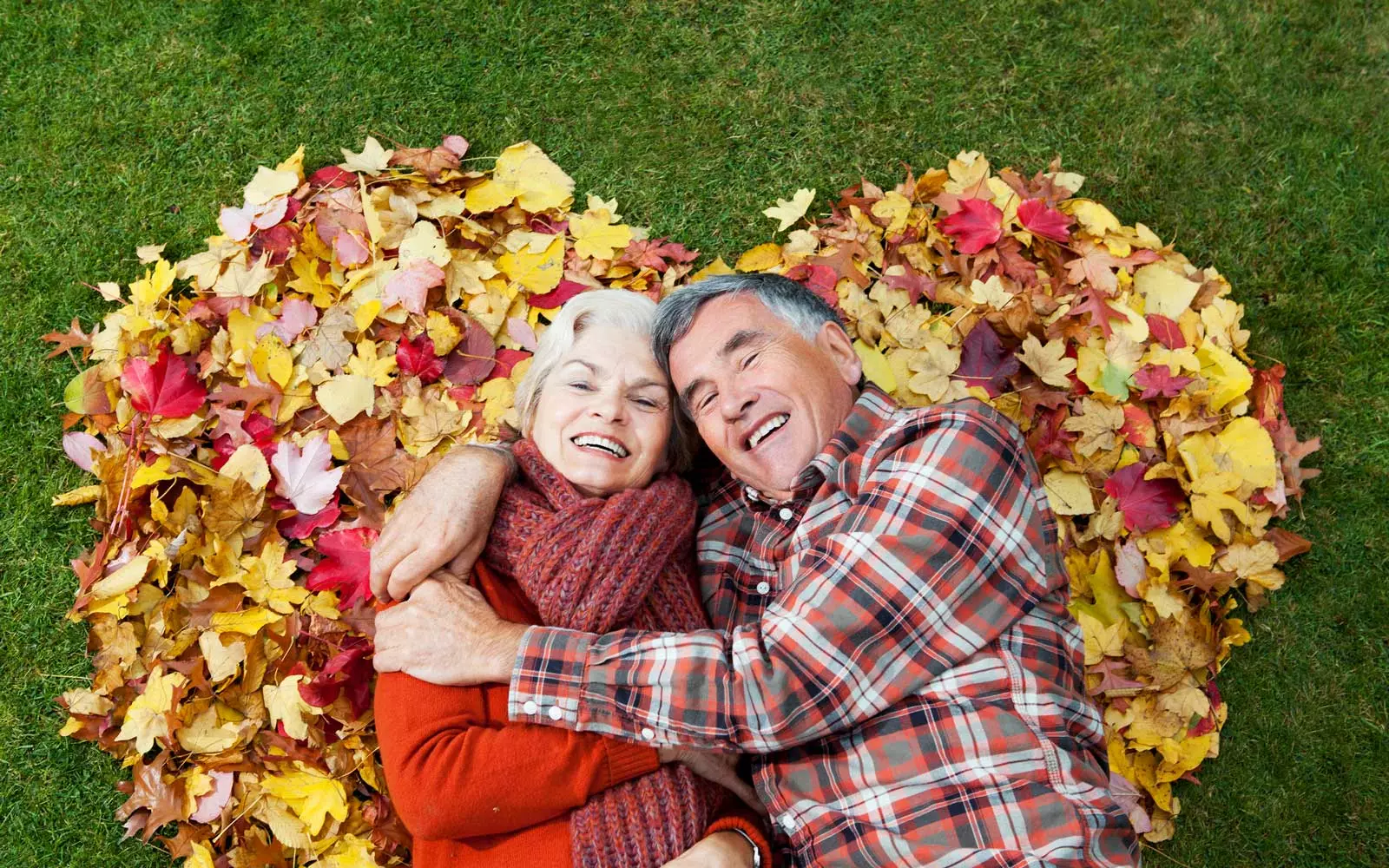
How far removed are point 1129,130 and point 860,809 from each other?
3.17m

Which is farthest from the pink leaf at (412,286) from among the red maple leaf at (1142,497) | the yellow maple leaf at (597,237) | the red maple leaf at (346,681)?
the red maple leaf at (1142,497)

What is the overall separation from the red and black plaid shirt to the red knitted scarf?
138mm

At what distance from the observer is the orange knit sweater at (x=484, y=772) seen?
2.45 metres

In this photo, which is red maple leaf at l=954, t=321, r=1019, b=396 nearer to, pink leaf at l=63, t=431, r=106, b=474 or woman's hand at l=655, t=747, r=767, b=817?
woman's hand at l=655, t=747, r=767, b=817

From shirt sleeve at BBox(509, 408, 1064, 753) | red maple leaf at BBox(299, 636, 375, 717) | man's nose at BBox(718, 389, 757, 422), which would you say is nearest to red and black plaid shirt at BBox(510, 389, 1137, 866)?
shirt sleeve at BBox(509, 408, 1064, 753)

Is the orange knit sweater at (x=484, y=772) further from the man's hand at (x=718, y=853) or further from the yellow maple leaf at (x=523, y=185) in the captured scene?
the yellow maple leaf at (x=523, y=185)

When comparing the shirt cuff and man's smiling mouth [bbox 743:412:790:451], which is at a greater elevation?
man's smiling mouth [bbox 743:412:790:451]

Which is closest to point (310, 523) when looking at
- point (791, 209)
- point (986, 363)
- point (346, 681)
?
point (346, 681)

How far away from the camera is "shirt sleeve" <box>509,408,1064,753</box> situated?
8.13 feet

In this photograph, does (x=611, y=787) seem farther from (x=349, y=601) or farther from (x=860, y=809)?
(x=349, y=601)

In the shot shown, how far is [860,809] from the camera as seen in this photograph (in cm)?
262

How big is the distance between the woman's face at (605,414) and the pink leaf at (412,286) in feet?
2.82

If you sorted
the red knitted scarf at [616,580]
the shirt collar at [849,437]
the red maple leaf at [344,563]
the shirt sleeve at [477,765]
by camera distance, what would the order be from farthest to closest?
the red maple leaf at [344,563] < the shirt collar at [849,437] < the red knitted scarf at [616,580] < the shirt sleeve at [477,765]

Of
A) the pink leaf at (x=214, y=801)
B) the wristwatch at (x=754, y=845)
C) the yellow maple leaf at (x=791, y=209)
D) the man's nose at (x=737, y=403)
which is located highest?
the yellow maple leaf at (x=791, y=209)
